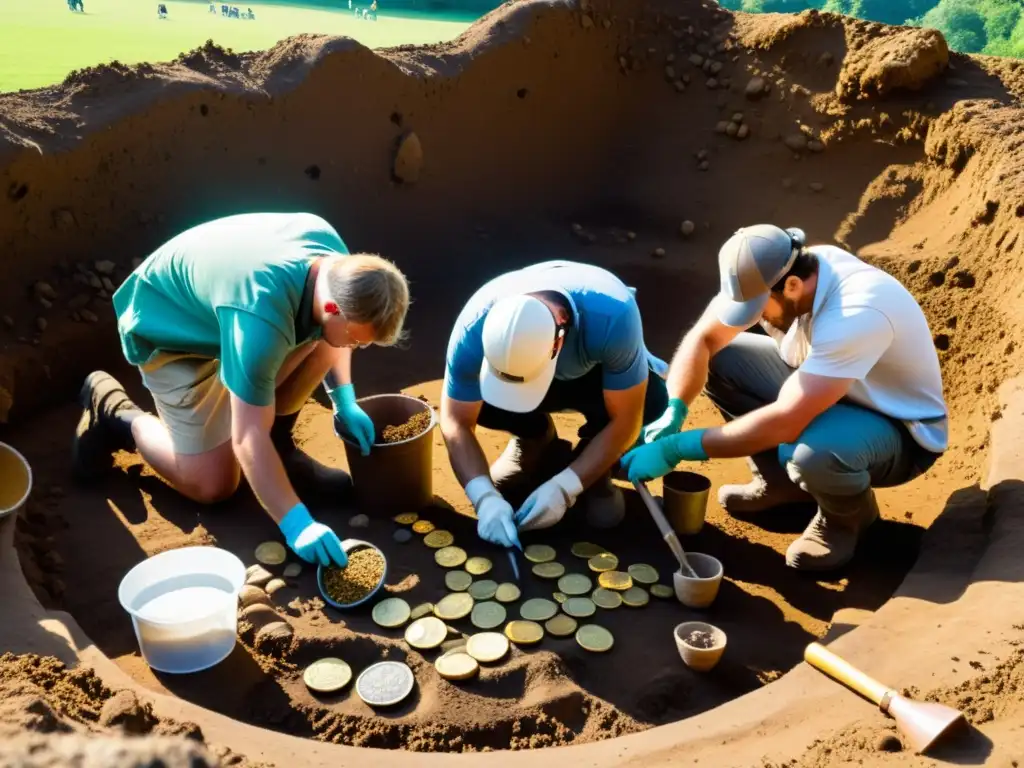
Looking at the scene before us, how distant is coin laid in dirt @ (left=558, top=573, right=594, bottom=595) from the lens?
3.13 meters

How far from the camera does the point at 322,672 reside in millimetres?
2719

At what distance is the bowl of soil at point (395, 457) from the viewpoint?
11.2ft

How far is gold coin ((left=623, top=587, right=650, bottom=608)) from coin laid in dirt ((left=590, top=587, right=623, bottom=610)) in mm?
23

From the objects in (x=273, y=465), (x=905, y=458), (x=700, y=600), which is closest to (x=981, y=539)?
(x=905, y=458)

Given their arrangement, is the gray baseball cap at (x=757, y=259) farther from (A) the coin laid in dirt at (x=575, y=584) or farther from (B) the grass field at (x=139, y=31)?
(B) the grass field at (x=139, y=31)

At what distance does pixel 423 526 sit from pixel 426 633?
0.69 m

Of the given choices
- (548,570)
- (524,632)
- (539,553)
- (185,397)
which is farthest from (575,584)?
(185,397)

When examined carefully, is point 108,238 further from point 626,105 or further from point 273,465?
point 626,105

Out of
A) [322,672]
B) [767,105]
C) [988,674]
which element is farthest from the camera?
[767,105]

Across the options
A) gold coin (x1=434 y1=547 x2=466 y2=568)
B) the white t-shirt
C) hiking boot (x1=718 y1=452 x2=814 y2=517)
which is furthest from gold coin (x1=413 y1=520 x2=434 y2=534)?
the white t-shirt

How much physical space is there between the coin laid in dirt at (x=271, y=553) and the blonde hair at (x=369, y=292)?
3.41ft

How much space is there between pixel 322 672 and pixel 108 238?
308 cm

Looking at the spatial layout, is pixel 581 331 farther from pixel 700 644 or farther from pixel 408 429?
pixel 700 644

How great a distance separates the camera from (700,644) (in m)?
2.82
